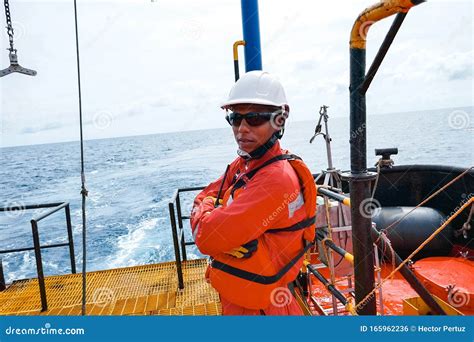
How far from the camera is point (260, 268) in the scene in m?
1.60

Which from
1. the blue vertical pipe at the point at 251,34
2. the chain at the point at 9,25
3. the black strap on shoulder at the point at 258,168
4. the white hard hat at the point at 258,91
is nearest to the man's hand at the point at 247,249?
the black strap on shoulder at the point at 258,168

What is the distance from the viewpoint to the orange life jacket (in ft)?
5.29

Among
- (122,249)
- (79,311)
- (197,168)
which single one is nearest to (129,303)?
(79,311)

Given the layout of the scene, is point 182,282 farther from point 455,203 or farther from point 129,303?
point 455,203

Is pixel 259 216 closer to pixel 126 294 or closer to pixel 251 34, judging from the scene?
pixel 251 34

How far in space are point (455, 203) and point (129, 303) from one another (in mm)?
4907

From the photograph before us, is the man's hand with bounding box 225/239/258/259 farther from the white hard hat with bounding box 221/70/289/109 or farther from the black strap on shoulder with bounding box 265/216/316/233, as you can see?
the white hard hat with bounding box 221/70/289/109

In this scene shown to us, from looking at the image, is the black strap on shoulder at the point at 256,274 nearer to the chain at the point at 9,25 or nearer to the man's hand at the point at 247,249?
the man's hand at the point at 247,249

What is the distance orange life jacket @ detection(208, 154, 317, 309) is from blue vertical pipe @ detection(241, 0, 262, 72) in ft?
5.01

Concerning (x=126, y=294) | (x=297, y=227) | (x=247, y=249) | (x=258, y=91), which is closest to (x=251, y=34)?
(x=258, y=91)

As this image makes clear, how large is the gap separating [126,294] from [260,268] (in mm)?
2781

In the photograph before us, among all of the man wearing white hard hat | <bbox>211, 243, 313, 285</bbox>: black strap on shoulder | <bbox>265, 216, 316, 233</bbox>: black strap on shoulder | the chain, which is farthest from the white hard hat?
the chain

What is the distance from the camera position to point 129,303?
141 inches

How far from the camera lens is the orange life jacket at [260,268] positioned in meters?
1.61
